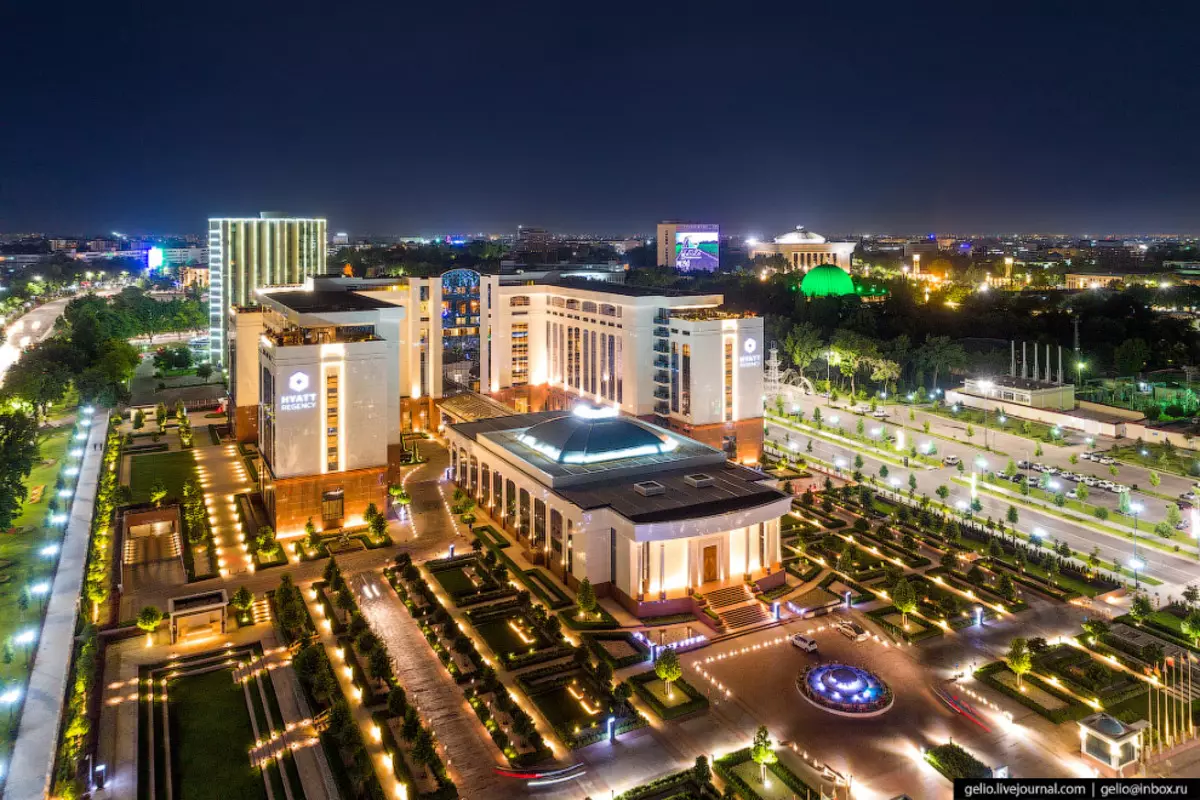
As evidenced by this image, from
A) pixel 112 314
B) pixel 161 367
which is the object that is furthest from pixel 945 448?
pixel 112 314

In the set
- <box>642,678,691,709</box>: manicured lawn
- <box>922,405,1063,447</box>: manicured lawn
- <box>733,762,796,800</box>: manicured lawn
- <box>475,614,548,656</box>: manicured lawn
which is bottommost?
<box>733,762,796,800</box>: manicured lawn

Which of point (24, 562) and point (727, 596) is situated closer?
point (727, 596)

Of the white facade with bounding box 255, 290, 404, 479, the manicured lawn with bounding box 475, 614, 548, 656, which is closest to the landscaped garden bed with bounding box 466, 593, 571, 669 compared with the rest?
the manicured lawn with bounding box 475, 614, 548, 656

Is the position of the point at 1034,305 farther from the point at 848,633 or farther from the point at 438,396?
the point at 848,633

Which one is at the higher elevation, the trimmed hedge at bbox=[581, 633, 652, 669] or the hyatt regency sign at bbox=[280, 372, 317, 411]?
the hyatt regency sign at bbox=[280, 372, 317, 411]

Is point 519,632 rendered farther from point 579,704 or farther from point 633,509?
point 633,509

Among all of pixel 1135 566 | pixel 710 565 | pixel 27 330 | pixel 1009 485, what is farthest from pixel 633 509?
pixel 27 330

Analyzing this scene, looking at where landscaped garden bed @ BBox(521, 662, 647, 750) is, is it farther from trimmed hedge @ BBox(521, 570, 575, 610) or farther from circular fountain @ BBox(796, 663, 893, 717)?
circular fountain @ BBox(796, 663, 893, 717)
